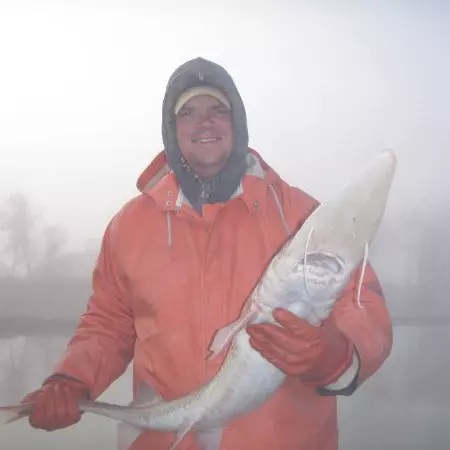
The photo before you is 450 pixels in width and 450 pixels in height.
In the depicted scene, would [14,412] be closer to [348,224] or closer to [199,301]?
[199,301]

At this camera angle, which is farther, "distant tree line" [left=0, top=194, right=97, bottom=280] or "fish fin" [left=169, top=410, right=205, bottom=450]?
"distant tree line" [left=0, top=194, right=97, bottom=280]

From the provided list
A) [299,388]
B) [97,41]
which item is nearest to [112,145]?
[97,41]

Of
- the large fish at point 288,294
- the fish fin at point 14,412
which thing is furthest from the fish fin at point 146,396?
the fish fin at point 14,412

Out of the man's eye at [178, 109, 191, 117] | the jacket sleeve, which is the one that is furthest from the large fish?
the man's eye at [178, 109, 191, 117]

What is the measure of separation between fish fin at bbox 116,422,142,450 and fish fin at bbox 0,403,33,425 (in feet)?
0.59

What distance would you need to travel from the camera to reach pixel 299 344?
0.89m

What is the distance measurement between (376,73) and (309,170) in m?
0.25

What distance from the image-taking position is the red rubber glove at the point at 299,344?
88 cm

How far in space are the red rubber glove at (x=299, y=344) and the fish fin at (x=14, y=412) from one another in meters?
0.50

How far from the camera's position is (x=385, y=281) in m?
1.17

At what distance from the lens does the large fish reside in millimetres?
837

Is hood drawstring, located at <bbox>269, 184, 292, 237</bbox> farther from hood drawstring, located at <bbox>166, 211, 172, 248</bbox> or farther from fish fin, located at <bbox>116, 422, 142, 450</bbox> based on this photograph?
fish fin, located at <bbox>116, 422, 142, 450</bbox>

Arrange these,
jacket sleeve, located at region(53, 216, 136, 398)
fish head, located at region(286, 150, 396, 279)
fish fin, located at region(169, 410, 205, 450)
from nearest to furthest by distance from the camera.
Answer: fish head, located at region(286, 150, 396, 279)
fish fin, located at region(169, 410, 205, 450)
jacket sleeve, located at region(53, 216, 136, 398)

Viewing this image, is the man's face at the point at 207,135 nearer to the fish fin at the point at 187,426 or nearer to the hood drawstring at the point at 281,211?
the hood drawstring at the point at 281,211
